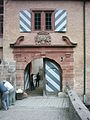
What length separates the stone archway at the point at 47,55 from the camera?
54.1ft

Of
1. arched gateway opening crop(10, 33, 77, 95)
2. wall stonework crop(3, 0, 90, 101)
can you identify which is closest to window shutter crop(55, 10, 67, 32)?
wall stonework crop(3, 0, 90, 101)

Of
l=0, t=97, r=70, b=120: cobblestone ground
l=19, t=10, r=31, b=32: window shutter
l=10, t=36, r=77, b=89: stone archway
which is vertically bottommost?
l=0, t=97, r=70, b=120: cobblestone ground

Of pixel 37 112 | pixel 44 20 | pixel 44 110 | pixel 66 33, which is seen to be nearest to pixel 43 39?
pixel 44 20

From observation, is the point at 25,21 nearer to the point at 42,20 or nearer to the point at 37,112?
the point at 42,20

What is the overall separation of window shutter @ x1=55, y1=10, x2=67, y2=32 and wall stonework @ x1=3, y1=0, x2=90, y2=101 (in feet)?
0.73

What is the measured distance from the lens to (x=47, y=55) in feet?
54.5

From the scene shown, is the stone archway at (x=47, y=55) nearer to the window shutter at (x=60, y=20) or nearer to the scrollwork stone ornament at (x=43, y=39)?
the scrollwork stone ornament at (x=43, y=39)

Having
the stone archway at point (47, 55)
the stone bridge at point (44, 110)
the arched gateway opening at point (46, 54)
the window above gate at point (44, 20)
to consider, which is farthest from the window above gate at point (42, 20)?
the stone bridge at point (44, 110)

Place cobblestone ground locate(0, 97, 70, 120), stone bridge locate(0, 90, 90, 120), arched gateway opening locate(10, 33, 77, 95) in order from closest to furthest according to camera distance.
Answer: stone bridge locate(0, 90, 90, 120) → cobblestone ground locate(0, 97, 70, 120) → arched gateway opening locate(10, 33, 77, 95)

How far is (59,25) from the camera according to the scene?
16672 millimetres

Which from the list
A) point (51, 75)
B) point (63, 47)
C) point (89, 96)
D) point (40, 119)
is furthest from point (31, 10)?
point (40, 119)

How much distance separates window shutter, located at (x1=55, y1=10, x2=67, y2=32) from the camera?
54.5 ft

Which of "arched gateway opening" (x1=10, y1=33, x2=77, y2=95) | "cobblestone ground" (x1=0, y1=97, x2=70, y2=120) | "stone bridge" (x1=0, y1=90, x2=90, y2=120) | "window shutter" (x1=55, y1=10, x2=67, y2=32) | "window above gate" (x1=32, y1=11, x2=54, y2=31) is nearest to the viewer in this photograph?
"stone bridge" (x1=0, y1=90, x2=90, y2=120)

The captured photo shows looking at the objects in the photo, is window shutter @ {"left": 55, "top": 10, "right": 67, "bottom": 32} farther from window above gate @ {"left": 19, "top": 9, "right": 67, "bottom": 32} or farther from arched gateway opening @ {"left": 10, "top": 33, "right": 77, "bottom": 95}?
arched gateway opening @ {"left": 10, "top": 33, "right": 77, "bottom": 95}
